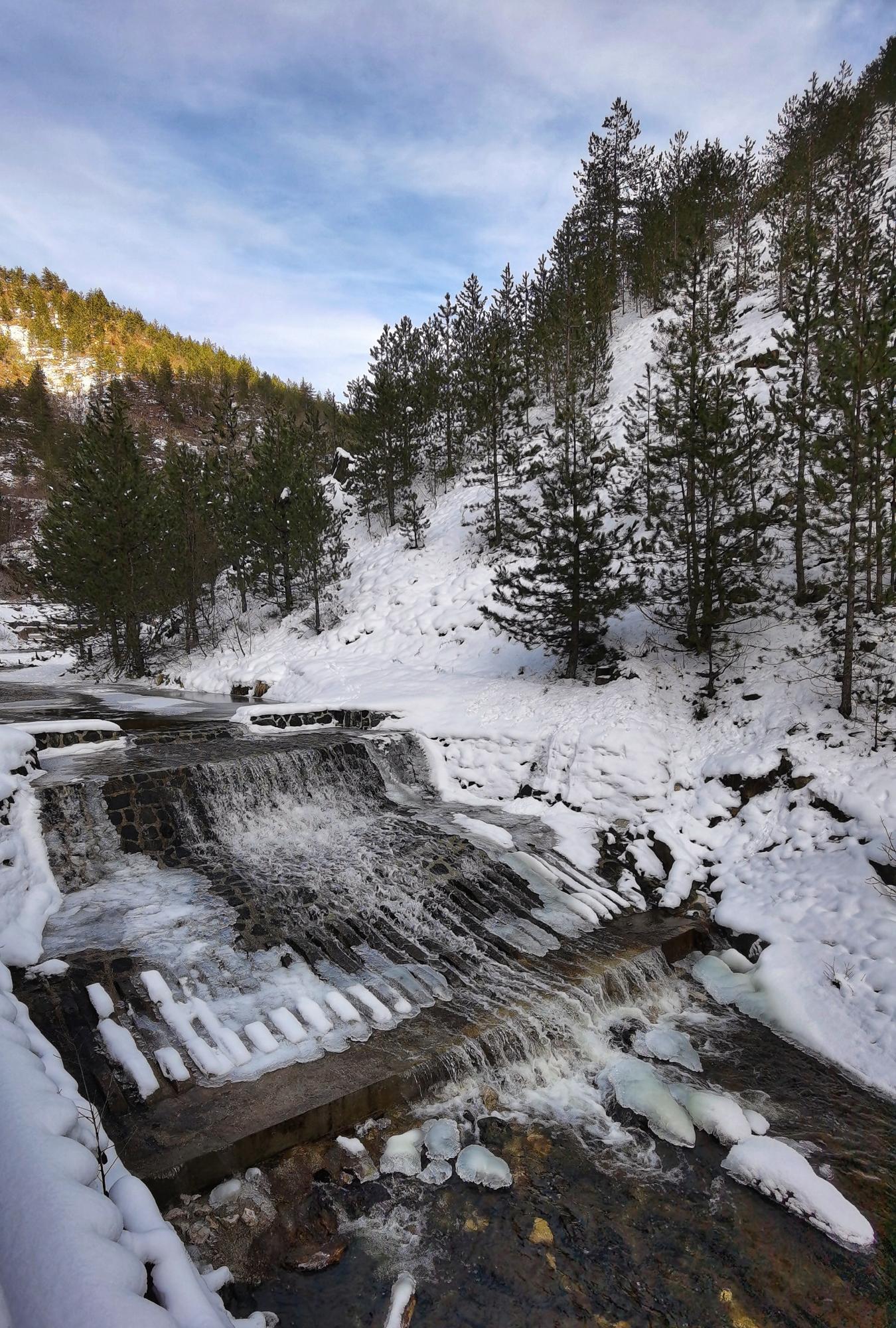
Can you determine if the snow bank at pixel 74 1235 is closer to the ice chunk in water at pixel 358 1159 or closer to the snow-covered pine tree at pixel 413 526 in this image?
the ice chunk in water at pixel 358 1159

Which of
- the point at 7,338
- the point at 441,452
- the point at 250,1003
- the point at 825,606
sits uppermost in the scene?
the point at 7,338

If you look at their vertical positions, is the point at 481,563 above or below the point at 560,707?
above

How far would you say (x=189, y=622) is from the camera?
25625 mm

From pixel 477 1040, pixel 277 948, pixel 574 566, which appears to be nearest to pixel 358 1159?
pixel 477 1040

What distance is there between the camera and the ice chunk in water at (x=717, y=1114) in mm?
4574

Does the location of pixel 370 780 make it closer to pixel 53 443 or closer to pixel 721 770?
pixel 721 770

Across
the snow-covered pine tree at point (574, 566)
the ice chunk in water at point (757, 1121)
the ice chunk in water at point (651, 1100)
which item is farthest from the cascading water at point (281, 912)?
the snow-covered pine tree at point (574, 566)

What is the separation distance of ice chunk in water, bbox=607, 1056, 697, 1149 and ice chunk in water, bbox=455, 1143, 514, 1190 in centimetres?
123

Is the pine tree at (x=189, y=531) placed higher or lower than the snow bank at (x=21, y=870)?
higher

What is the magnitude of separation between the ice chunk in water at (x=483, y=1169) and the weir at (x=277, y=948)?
23.8 inches

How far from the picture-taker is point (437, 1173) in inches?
164

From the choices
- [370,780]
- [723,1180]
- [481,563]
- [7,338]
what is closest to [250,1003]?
[723,1180]

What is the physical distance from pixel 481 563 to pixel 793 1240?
19629 mm

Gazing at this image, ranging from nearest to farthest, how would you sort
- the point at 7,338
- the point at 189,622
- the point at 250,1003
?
1. the point at 250,1003
2. the point at 189,622
3. the point at 7,338
